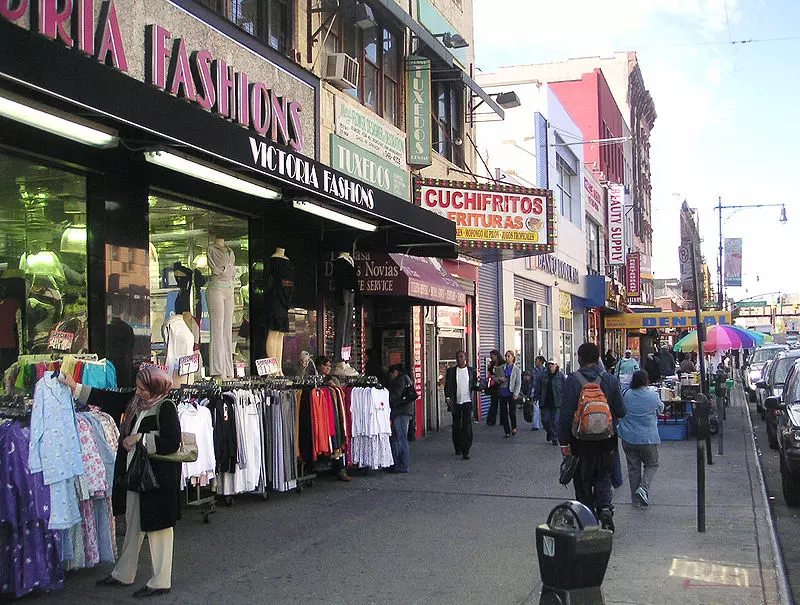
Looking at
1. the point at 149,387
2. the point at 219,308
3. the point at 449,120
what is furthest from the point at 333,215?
the point at 449,120

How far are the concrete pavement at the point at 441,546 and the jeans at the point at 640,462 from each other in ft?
1.05

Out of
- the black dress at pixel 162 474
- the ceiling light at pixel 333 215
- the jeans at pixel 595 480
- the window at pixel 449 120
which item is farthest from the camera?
the window at pixel 449 120

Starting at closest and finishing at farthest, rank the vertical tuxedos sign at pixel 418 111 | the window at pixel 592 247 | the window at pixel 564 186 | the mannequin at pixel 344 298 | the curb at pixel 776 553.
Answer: the curb at pixel 776 553 → the mannequin at pixel 344 298 → the vertical tuxedos sign at pixel 418 111 → the window at pixel 564 186 → the window at pixel 592 247

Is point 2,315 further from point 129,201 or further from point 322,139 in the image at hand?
point 322,139

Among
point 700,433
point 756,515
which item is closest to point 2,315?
point 700,433

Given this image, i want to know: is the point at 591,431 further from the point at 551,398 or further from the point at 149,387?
the point at 551,398

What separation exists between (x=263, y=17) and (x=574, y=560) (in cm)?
1040

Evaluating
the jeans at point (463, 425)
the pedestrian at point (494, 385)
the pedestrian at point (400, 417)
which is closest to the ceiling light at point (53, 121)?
the pedestrian at point (400, 417)

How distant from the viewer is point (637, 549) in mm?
7840

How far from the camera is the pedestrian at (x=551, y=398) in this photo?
16.2 m

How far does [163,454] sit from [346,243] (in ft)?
26.4

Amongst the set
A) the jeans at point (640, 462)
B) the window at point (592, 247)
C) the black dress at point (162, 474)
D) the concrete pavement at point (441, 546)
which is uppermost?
the window at point (592, 247)

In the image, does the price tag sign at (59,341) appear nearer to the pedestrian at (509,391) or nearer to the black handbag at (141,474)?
the black handbag at (141,474)

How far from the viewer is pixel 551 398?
54.0 ft
